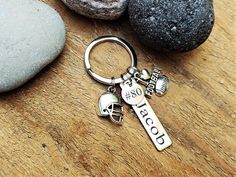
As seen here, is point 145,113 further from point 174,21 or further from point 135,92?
point 174,21

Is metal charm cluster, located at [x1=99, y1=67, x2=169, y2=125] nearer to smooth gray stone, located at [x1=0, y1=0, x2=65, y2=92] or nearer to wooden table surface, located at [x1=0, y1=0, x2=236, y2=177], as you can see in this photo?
wooden table surface, located at [x1=0, y1=0, x2=236, y2=177]

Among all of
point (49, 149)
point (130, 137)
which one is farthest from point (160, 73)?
point (49, 149)

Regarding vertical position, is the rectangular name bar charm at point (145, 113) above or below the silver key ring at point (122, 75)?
below

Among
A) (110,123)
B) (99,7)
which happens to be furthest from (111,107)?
(99,7)

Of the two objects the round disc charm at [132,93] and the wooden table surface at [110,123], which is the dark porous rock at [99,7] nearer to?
the wooden table surface at [110,123]

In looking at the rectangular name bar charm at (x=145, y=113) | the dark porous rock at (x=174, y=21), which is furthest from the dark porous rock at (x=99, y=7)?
the rectangular name bar charm at (x=145, y=113)

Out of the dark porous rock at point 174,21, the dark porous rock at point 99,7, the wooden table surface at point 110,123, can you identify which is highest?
the dark porous rock at point 174,21
